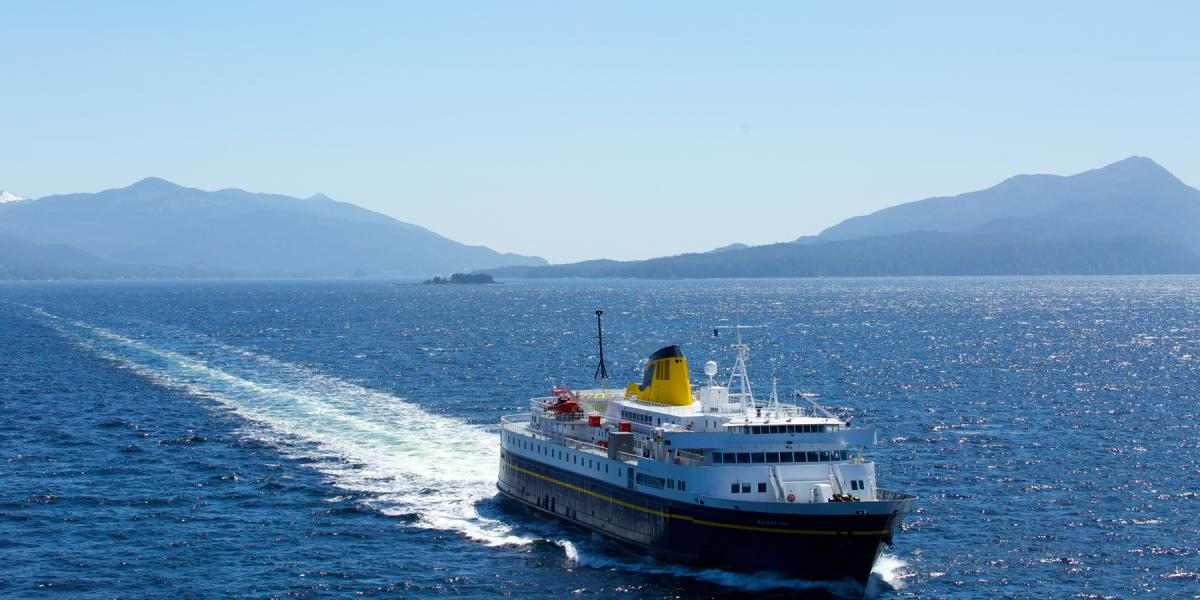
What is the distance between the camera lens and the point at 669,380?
58.4m

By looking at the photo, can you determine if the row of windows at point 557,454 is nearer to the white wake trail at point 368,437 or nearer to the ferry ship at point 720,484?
Result: the ferry ship at point 720,484

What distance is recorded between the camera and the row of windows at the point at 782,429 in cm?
5078

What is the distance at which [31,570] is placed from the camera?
50375 millimetres

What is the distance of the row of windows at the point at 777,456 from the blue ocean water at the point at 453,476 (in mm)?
4904

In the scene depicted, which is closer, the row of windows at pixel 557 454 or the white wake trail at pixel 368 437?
the row of windows at pixel 557 454

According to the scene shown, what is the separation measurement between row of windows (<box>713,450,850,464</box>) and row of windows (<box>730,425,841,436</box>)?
0.90 metres

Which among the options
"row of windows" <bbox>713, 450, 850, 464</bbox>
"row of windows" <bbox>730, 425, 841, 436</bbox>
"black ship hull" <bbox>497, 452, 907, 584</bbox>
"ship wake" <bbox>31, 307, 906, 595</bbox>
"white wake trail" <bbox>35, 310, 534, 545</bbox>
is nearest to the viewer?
"black ship hull" <bbox>497, 452, 907, 584</bbox>

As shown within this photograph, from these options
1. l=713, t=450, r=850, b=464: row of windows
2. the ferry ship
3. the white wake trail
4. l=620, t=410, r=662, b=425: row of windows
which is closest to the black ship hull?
the ferry ship

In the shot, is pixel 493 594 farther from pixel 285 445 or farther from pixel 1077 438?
pixel 1077 438

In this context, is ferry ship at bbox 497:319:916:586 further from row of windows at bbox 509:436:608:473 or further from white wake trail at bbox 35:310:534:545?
white wake trail at bbox 35:310:534:545

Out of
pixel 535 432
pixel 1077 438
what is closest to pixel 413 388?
pixel 535 432

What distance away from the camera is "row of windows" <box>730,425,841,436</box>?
5078 centimetres

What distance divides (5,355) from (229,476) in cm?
8866

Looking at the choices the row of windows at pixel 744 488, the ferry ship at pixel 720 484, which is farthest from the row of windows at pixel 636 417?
the row of windows at pixel 744 488
